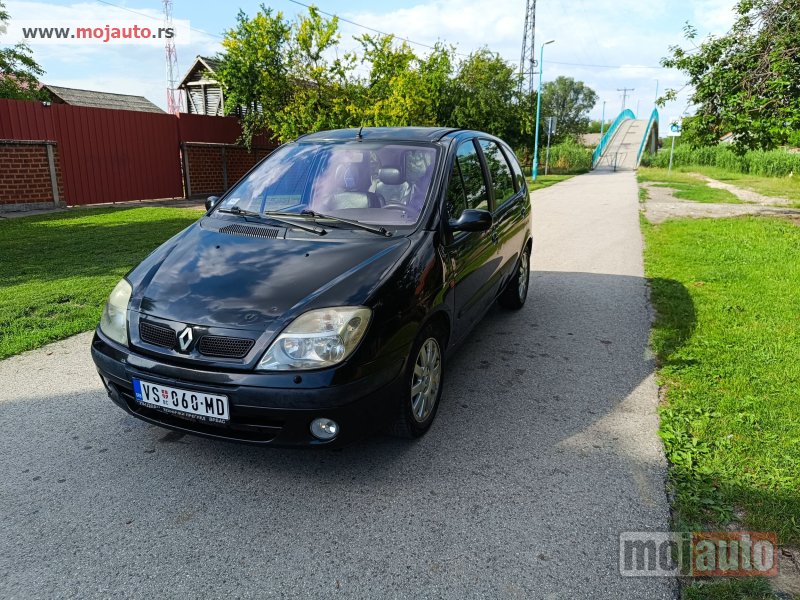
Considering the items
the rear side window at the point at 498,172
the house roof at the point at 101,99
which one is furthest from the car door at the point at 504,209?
the house roof at the point at 101,99

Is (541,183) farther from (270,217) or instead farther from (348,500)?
(348,500)

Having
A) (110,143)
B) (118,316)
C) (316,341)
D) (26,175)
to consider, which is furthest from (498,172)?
(110,143)

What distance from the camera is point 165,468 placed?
298 centimetres

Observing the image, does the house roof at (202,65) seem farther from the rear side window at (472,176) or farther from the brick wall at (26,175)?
the rear side window at (472,176)

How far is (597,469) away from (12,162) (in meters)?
15.3

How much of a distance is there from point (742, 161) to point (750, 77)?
92.2 ft

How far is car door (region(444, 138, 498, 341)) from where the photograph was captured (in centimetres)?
363

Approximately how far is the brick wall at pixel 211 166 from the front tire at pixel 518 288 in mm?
14176

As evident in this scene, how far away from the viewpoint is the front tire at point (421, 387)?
9.89 feet

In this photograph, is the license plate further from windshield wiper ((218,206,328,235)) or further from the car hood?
windshield wiper ((218,206,328,235))

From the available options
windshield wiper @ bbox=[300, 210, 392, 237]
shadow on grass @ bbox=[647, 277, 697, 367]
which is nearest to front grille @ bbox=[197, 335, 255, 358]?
windshield wiper @ bbox=[300, 210, 392, 237]

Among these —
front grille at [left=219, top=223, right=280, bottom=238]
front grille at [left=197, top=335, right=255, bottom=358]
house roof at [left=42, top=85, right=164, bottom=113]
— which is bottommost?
front grille at [left=197, top=335, right=255, bottom=358]

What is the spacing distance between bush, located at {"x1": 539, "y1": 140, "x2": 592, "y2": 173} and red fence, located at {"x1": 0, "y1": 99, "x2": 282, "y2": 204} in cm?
2744

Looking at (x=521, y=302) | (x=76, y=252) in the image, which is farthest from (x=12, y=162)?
(x=521, y=302)
